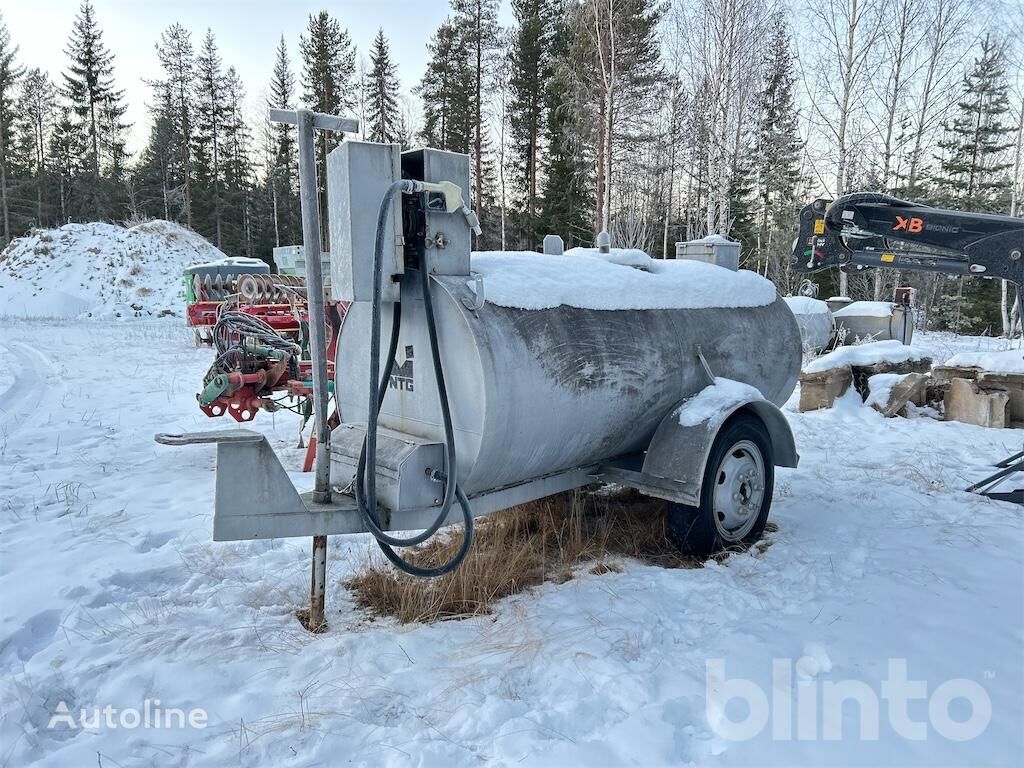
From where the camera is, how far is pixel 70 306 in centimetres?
2498

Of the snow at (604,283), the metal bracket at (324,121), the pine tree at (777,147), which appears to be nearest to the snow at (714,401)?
the snow at (604,283)

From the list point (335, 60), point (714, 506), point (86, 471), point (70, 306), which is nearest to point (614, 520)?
point (714, 506)

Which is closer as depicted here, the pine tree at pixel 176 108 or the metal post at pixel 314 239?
the metal post at pixel 314 239

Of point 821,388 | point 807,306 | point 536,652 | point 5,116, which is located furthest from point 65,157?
point 536,652

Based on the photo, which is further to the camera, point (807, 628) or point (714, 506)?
point (714, 506)

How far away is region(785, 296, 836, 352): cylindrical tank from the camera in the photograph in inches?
526

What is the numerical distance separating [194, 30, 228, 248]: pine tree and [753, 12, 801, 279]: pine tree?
3065 cm

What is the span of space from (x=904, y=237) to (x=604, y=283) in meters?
2.94

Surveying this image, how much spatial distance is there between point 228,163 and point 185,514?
4221 centimetres

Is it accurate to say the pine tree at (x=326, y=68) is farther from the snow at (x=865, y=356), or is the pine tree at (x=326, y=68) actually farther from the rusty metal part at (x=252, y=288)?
the snow at (x=865, y=356)

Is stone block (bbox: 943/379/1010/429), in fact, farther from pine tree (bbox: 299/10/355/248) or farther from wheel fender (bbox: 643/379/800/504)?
pine tree (bbox: 299/10/355/248)

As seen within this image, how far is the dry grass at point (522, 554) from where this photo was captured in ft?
10.9

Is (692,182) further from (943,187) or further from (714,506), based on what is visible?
(714,506)

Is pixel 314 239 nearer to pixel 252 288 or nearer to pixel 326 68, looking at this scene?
pixel 252 288
